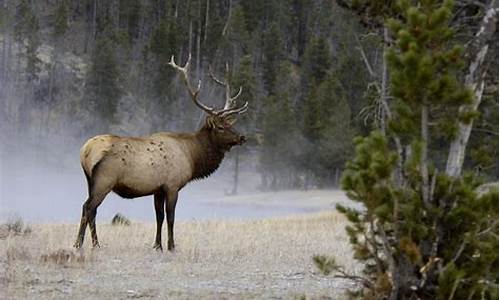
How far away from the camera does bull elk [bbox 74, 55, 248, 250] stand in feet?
37.0

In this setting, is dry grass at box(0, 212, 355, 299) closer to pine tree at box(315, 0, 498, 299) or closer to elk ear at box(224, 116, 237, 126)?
elk ear at box(224, 116, 237, 126)

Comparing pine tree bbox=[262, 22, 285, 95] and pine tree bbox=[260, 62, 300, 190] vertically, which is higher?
pine tree bbox=[262, 22, 285, 95]

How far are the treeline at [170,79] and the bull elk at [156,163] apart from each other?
110ft

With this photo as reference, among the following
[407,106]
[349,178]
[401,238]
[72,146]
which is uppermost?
[407,106]

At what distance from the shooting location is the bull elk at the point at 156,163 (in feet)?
37.0

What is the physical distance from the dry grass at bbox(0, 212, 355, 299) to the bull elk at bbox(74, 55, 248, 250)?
1.99ft

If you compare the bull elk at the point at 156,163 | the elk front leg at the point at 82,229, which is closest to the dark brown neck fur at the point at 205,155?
the bull elk at the point at 156,163

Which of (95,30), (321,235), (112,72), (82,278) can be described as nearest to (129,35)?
(95,30)

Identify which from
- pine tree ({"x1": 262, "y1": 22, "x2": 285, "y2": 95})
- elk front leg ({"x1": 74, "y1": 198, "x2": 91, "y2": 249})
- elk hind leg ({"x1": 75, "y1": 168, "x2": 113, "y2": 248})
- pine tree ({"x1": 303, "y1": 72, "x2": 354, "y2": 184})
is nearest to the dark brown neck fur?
elk hind leg ({"x1": 75, "y1": 168, "x2": 113, "y2": 248})

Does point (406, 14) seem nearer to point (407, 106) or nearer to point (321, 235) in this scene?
point (407, 106)

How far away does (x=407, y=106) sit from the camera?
19.6ft

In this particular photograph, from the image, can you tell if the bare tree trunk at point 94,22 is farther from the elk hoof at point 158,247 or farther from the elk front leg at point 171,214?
the elk hoof at point 158,247

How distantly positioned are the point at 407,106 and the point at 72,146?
2049 inches

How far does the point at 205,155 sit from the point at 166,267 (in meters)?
2.88
